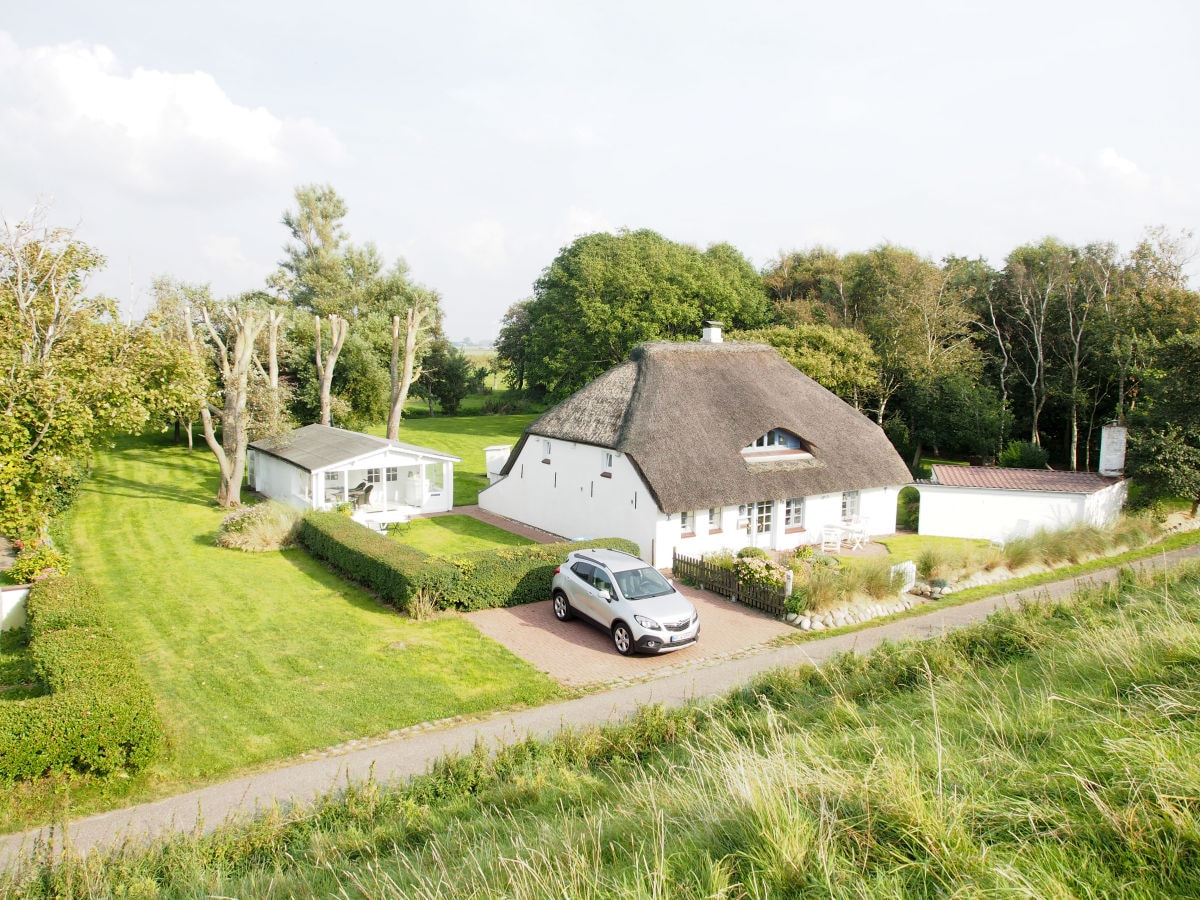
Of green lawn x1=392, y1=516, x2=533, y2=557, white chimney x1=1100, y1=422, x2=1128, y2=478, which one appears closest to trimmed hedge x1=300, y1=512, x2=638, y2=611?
green lawn x1=392, y1=516, x2=533, y2=557

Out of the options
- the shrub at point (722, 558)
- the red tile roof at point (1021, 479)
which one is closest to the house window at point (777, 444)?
the shrub at point (722, 558)

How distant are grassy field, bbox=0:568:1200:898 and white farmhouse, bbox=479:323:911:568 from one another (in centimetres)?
996

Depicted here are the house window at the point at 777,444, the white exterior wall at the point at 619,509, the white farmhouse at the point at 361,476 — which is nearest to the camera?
the white exterior wall at the point at 619,509

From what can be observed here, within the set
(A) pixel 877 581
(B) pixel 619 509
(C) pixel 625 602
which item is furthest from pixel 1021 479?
(C) pixel 625 602

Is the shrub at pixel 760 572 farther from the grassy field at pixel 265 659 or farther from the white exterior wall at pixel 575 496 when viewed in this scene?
the grassy field at pixel 265 659

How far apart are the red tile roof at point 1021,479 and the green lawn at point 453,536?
1427cm

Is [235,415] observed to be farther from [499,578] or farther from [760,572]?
[760,572]

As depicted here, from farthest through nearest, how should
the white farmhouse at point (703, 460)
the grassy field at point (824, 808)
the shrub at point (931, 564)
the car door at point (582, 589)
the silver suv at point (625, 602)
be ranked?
the white farmhouse at point (703, 460) → the shrub at point (931, 564) → the car door at point (582, 589) → the silver suv at point (625, 602) → the grassy field at point (824, 808)

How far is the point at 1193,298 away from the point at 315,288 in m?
48.0

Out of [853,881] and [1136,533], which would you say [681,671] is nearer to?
[853,881]

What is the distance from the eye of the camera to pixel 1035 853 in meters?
4.27

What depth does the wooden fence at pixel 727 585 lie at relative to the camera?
16.9 metres

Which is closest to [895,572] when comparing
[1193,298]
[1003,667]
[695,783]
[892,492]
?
[892,492]

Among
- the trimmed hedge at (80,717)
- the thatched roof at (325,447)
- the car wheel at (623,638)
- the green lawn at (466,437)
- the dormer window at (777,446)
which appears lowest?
the car wheel at (623,638)
